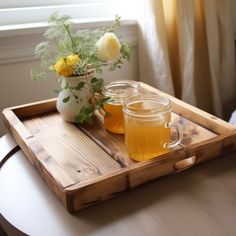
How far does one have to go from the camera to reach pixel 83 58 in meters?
0.88

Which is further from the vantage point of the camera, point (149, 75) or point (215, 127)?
point (149, 75)

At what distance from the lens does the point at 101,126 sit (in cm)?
95

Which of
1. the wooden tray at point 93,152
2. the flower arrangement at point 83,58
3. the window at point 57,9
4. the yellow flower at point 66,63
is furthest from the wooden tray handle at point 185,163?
the window at point 57,9

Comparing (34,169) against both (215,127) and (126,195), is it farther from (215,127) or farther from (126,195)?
(215,127)

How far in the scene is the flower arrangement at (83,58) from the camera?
850mm

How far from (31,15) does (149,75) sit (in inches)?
21.2

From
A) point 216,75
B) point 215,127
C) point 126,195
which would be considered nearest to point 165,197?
point 126,195

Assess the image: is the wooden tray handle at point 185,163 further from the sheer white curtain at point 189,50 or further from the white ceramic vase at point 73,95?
the sheer white curtain at point 189,50

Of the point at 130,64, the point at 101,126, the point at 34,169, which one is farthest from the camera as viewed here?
the point at 130,64

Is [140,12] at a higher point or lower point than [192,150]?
higher

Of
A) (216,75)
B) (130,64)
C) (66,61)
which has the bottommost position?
(216,75)

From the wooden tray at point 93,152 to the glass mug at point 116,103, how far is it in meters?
0.02

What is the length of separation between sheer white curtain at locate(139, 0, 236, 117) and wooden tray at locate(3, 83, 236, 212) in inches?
16.7

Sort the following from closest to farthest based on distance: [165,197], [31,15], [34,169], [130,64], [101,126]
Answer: [165,197]
[34,169]
[101,126]
[31,15]
[130,64]
